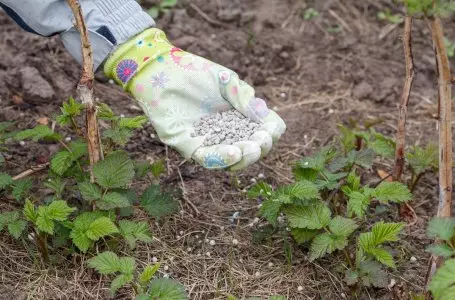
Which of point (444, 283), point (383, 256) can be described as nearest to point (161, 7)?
point (383, 256)

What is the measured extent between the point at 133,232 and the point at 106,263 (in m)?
0.17

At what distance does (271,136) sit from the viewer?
220cm

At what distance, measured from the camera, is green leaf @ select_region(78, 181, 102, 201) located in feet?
6.94

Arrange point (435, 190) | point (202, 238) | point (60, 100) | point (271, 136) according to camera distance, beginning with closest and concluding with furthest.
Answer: point (271, 136) → point (202, 238) → point (435, 190) → point (60, 100)

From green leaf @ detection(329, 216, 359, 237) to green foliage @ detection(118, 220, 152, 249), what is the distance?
0.57 m

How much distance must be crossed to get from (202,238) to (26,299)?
623 mm

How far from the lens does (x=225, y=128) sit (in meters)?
2.25

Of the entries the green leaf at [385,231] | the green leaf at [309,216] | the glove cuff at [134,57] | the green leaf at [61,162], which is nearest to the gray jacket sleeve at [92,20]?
the glove cuff at [134,57]

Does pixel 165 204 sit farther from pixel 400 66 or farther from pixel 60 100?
pixel 400 66

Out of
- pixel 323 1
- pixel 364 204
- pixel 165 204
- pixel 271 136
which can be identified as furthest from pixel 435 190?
pixel 323 1

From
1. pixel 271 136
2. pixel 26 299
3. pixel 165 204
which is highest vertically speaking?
pixel 271 136

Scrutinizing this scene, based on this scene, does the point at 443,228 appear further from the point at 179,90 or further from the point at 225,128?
the point at 179,90

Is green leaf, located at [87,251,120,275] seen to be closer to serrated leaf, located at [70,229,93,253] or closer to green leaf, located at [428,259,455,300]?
serrated leaf, located at [70,229,93,253]

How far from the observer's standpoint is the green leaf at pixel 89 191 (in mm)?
2115
